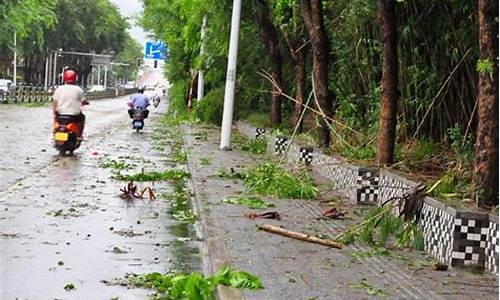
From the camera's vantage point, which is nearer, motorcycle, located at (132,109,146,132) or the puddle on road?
the puddle on road

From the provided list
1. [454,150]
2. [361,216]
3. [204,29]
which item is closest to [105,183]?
[361,216]

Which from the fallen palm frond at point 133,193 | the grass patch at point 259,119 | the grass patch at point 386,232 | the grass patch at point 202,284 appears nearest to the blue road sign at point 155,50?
the grass patch at point 259,119

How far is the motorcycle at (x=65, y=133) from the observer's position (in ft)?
53.1

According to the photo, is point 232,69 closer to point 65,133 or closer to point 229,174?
point 65,133

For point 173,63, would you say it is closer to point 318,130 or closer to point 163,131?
point 163,131

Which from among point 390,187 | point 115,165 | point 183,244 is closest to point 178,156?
point 115,165

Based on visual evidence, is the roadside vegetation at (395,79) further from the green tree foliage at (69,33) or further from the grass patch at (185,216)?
the green tree foliage at (69,33)

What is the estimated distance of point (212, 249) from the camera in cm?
738

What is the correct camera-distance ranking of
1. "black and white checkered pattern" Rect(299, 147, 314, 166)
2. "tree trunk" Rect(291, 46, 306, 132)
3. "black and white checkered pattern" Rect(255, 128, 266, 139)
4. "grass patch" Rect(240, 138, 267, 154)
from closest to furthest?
"black and white checkered pattern" Rect(299, 147, 314, 166), "tree trunk" Rect(291, 46, 306, 132), "grass patch" Rect(240, 138, 267, 154), "black and white checkered pattern" Rect(255, 128, 266, 139)

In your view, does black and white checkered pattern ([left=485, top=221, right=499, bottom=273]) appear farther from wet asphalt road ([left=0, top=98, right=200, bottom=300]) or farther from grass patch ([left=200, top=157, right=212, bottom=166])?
grass patch ([left=200, top=157, right=212, bottom=166])

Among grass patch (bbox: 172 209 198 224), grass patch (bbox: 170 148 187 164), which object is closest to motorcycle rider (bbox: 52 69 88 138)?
grass patch (bbox: 170 148 187 164)

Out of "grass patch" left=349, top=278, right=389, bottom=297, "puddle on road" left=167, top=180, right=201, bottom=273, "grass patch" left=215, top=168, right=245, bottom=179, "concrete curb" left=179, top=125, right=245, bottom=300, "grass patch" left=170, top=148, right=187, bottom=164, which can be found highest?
"grass patch" left=349, top=278, right=389, bottom=297

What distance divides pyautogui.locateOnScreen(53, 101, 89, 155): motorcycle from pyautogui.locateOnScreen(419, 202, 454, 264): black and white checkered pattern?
9877 millimetres

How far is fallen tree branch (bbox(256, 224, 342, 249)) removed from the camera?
780cm
